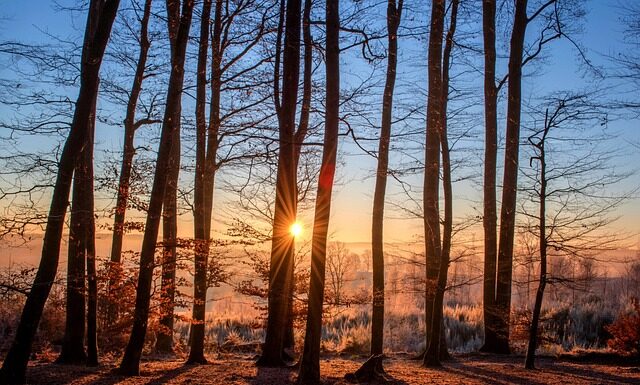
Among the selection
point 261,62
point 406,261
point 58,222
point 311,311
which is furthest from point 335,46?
point 406,261

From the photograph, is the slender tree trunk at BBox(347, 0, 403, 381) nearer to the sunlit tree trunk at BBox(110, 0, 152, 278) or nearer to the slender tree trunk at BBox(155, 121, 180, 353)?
the slender tree trunk at BBox(155, 121, 180, 353)

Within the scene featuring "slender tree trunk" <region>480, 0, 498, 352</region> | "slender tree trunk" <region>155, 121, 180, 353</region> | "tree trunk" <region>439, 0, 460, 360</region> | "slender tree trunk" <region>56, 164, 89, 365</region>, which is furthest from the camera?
"slender tree trunk" <region>480, 0, 498, 352</region>

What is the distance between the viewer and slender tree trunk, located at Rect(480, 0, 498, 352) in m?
14.0

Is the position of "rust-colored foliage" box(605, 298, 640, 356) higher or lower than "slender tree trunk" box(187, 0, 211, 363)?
lower

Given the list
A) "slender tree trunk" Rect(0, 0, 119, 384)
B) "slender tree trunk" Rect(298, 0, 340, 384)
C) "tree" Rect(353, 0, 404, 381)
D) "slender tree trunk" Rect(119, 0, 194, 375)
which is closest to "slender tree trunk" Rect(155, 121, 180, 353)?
"slender tree trunk" Rect(119, 0, 194, 375)

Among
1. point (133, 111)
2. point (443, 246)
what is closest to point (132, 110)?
point (133, 111)

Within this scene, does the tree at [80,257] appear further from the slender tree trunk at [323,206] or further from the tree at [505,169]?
the tree at [505,169]

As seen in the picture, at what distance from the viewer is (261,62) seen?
36.1 ft

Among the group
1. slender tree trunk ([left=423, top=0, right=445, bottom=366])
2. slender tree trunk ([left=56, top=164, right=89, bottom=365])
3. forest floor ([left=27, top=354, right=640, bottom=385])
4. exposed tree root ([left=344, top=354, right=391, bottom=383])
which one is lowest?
forest floor ([left=27, top=354, right=640, bottom=385])

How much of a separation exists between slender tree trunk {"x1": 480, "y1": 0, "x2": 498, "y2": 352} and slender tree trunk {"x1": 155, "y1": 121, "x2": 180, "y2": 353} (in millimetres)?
7786

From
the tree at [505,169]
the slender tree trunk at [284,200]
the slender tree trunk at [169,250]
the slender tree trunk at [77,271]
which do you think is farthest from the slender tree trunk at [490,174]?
the slender tree trunk at [77,271]

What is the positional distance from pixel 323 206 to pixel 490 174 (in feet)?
24.6

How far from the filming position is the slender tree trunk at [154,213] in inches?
335

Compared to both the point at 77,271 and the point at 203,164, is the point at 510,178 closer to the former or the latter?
the point at 203,164
